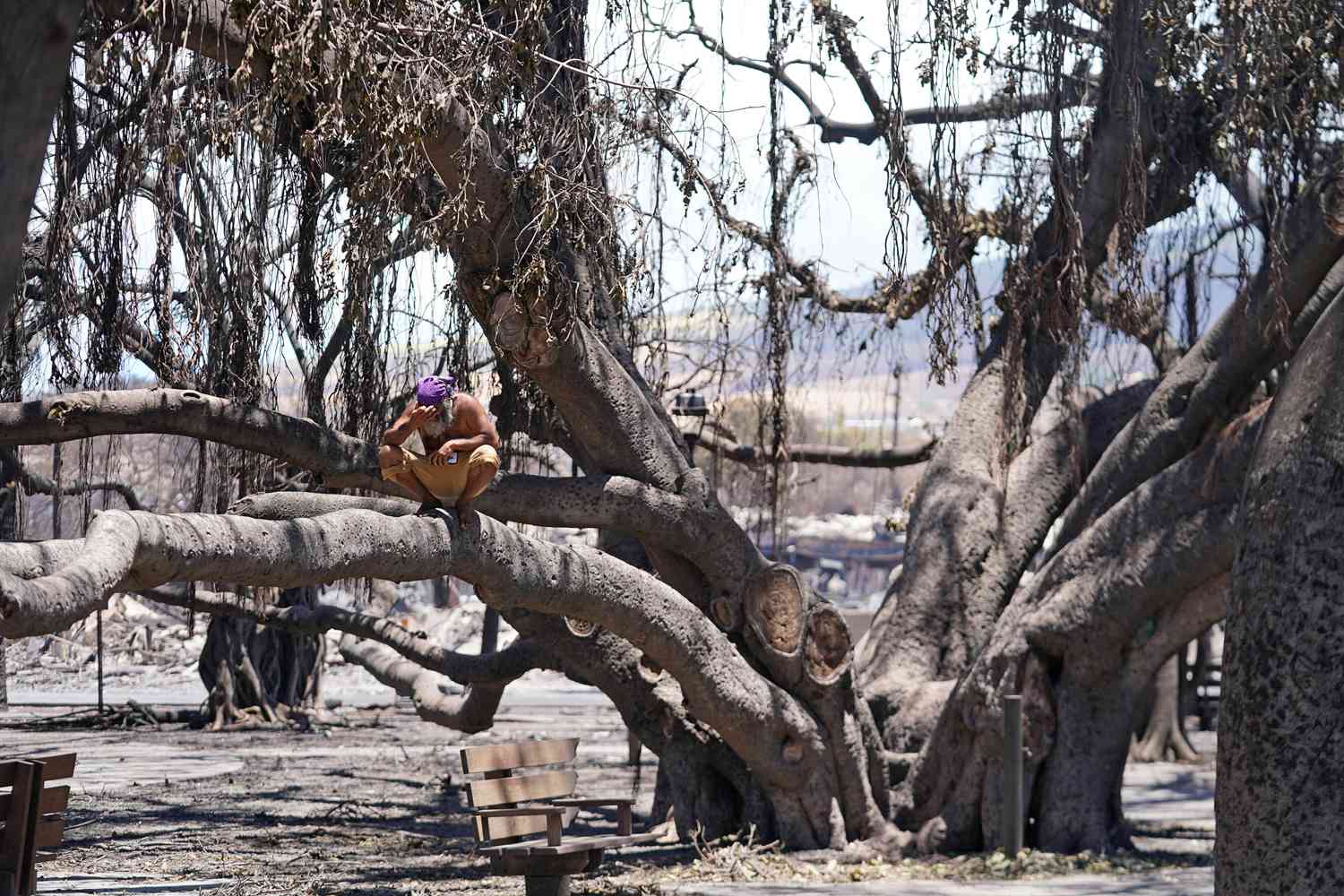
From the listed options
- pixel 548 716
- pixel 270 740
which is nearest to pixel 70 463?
pixel 270 740

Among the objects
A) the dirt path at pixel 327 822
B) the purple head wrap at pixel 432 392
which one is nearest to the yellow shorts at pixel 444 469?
the purple head wrap at pixel 432 392

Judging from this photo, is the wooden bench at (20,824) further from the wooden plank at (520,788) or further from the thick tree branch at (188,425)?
the wooden plank at (520,788)

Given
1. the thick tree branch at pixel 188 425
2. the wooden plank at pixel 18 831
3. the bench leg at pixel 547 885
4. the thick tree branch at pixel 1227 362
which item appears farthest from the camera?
the thick tree branch at pixel 1227 362

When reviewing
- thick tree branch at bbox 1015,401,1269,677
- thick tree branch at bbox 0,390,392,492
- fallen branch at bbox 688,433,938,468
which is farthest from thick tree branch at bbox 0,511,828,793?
fallen branch at bbox 688,433,938,468

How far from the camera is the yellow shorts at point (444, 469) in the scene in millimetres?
6160

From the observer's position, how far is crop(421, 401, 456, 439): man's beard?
6160mm

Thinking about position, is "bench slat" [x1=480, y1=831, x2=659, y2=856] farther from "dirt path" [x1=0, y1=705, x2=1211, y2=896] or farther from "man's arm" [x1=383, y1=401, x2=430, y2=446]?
"man's arm" [x1=383, y1=401, x2=430, y2=446]

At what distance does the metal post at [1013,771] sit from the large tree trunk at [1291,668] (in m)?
4.68

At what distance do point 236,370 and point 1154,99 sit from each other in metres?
5.46

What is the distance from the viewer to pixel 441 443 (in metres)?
6.19

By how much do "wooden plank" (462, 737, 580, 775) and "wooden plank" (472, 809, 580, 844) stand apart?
32cm

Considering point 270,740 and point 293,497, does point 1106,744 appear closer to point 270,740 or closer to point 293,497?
point 293,497

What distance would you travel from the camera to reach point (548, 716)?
72.2 feet

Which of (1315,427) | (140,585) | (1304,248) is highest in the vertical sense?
(1304,248)
